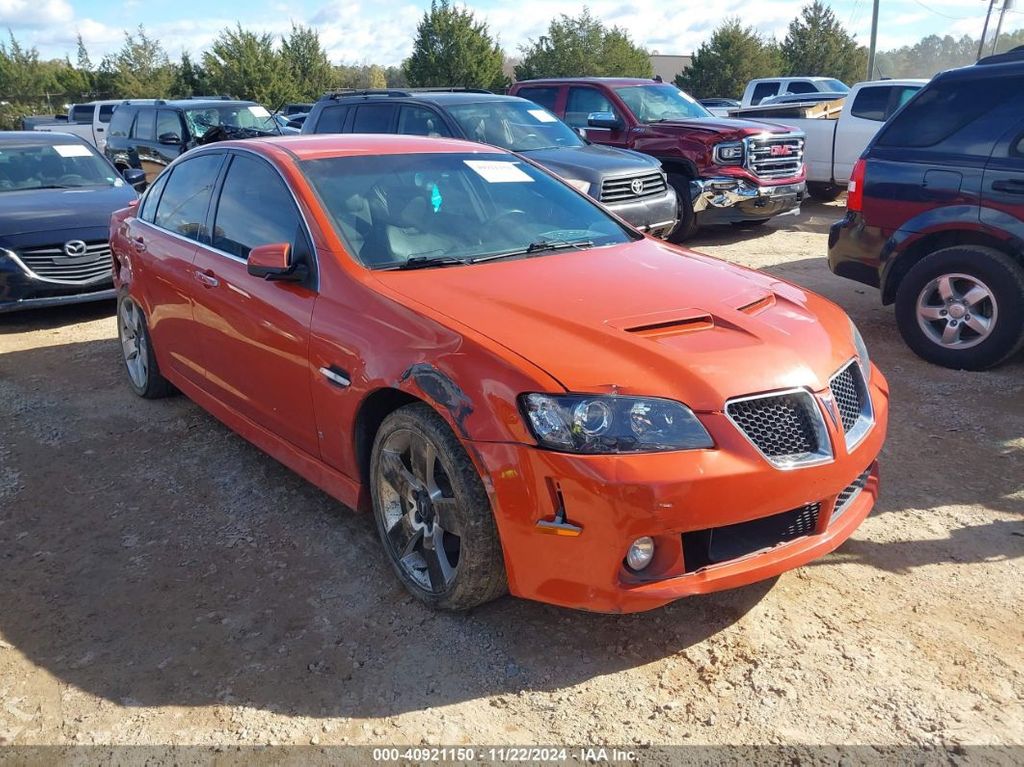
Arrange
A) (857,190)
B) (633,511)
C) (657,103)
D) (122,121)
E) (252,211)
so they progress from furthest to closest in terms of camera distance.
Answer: (122,121), (657,103), (857,190), (252,211), (633,511)

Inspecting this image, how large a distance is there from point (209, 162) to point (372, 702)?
10.5 ft

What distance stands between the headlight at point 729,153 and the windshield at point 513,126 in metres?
1.73

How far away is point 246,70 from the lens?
129 feet

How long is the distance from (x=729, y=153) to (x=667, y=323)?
773cm

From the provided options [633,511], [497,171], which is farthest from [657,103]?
[633,511]

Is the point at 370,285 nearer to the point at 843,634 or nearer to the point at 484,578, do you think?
the point at 484,578

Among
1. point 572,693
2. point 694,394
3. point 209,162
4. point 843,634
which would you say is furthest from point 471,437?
point 209,162

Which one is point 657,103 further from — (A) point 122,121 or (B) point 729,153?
(A) point 122,121

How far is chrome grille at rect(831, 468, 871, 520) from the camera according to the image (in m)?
2.91

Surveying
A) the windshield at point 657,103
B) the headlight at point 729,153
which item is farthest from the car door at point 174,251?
the windshield at point 657,103

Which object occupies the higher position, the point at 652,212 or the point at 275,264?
the point at 275,264

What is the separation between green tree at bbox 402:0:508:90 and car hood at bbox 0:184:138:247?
3404 cm

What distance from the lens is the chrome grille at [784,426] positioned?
2568 millimetres

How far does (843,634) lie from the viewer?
288 centimetres
